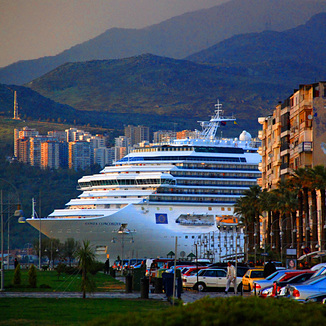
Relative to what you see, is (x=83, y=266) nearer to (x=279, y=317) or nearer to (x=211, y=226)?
(x=279, y=317)

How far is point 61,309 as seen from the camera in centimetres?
2420

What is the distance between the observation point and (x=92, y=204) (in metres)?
109

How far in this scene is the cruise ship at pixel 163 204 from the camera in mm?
106500

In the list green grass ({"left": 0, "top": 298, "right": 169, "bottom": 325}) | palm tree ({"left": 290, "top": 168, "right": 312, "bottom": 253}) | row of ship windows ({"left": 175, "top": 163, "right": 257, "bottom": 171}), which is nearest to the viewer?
green grass ({"left": 0, "top": 298, "right": 169, "bottom": 325})

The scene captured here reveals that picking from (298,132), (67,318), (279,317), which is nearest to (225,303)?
(279,317)

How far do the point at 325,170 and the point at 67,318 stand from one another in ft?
129

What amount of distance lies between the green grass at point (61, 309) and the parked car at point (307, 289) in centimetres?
388

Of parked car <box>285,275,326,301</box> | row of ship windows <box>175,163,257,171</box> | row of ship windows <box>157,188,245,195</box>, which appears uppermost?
row of ship windows <box>175,163,257,171</box>

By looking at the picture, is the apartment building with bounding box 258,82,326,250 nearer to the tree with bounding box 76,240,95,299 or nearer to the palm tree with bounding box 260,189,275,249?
the palm tree with bounding box 260,189,275,249

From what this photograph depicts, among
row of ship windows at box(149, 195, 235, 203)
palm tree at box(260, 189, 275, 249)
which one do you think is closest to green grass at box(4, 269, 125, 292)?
palm tree at box(260, 189, 275, 249)

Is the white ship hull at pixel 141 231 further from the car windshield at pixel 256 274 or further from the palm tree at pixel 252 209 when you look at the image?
the car windshield at pixel 256 274

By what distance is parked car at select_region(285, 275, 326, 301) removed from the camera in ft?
69.8

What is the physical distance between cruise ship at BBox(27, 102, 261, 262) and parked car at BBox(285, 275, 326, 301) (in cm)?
7980

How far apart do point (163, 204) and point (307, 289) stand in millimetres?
87205
